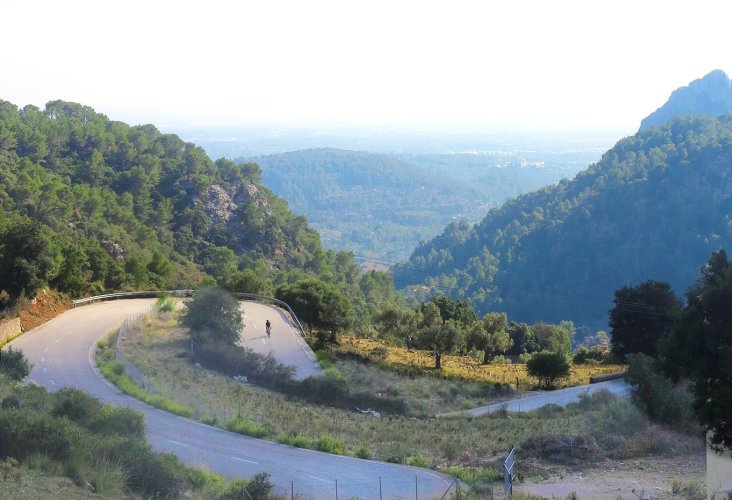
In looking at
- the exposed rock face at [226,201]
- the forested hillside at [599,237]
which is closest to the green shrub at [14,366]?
the exposed rock face at [226,201]

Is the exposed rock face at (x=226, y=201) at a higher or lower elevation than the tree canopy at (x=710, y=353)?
lower

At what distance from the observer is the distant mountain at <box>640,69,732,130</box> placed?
18362cm

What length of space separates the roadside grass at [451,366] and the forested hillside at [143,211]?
9163 millimetres

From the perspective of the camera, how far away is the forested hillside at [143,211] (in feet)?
141

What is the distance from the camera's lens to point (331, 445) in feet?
52.6

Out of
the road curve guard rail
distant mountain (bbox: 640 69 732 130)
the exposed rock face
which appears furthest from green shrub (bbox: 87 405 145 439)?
distant mountain (bbox: 640 69 732 130)

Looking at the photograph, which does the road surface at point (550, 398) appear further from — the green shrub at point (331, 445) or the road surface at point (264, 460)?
the road surface at point (264, 460)

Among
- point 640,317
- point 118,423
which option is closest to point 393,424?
point 118,423

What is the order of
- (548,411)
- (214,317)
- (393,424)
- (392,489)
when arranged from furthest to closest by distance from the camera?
(214,317) < (548,411) < (393,424) < (392,489)

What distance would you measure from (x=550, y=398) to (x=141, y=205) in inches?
1861

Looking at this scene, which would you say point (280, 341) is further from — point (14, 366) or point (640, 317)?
point (640, 317)

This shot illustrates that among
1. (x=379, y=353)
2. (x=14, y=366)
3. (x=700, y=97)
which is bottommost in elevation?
(x=379, y=353)

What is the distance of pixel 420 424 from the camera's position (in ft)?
65.2

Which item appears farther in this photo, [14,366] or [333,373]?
[333,373]
